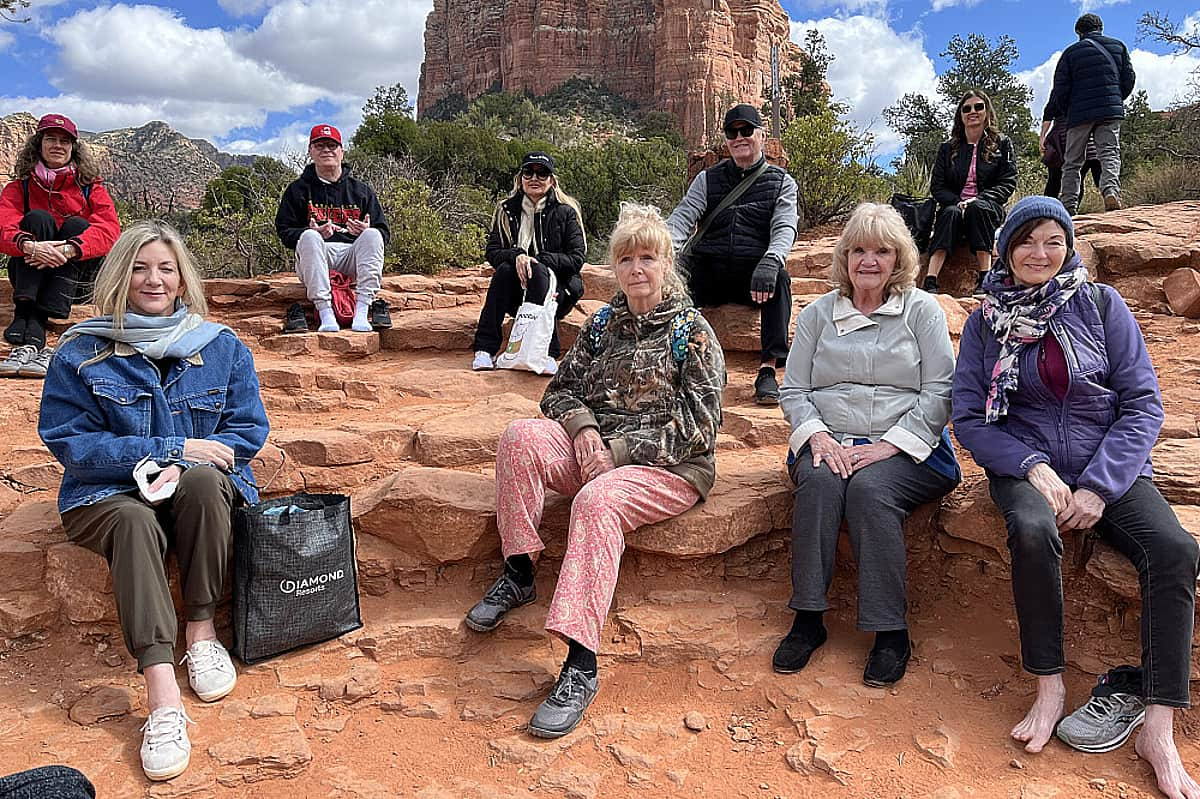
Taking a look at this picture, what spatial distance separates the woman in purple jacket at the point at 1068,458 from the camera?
2227 millimetres

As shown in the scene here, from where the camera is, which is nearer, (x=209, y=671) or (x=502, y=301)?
(x=209, y=671)

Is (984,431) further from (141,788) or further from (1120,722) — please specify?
(141,788)

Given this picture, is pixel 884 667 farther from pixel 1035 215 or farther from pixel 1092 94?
pixel 1092 94

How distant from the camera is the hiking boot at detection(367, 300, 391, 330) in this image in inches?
230

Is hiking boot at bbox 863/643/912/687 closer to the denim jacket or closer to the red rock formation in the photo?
the denim jacket

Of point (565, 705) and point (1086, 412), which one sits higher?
point (1086, 412)

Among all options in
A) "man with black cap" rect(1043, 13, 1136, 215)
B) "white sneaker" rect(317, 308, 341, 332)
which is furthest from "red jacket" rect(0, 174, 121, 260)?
"man with black cap" rect(1043, 13, 1136, 215)

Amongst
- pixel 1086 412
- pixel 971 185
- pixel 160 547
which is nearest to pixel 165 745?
pixel 160 547

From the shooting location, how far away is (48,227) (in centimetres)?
485

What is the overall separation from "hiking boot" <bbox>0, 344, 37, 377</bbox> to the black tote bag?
292 cm

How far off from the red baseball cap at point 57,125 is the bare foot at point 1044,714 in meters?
5.80

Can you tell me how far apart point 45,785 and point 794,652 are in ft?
7.03

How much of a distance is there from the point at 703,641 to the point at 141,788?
5.83 ft

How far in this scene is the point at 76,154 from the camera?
4973mm
